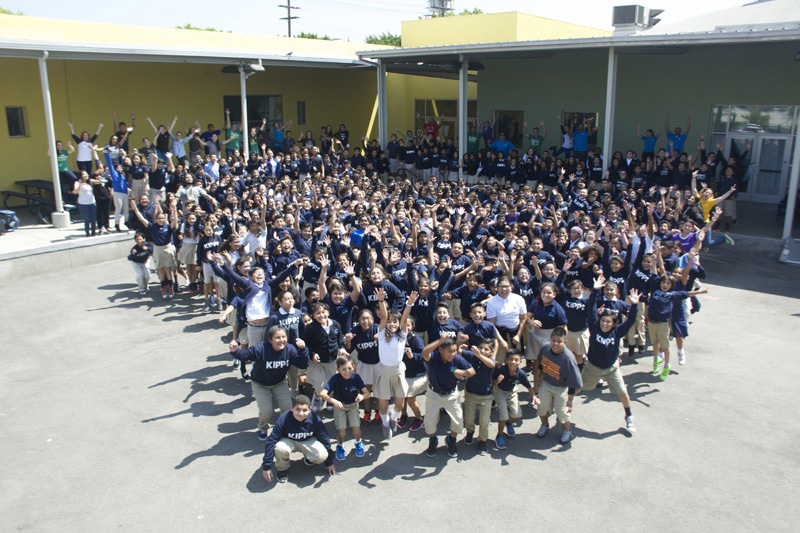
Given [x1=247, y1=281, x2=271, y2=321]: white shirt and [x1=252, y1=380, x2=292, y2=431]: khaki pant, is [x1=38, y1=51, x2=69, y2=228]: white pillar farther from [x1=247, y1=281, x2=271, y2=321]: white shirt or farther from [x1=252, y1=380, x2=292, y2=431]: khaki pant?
[x1=252, y1=380, x2=292, y2=431]: khaki pant

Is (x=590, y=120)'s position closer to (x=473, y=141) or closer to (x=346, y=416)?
(x=473, y=141)

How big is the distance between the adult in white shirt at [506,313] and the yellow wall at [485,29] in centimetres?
1807

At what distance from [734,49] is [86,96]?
55.7 ft

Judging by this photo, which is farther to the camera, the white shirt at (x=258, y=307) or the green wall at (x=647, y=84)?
the green wall at (x=647, y=84)

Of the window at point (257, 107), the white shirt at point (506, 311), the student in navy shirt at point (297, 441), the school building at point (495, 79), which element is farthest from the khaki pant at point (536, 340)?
the window at point (257, 107)

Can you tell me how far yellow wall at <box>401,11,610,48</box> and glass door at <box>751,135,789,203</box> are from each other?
9744mm

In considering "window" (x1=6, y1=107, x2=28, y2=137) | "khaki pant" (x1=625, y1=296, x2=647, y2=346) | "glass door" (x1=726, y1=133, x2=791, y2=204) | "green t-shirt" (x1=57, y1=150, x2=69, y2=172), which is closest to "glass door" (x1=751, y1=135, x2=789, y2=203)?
"glass door" (x1=726, y1=133, x2=791, y2=204)

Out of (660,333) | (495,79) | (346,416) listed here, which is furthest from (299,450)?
(495,79)

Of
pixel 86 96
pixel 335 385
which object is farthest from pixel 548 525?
pixel 86 96

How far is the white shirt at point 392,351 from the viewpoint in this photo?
6.73 metres

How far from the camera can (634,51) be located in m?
17.3

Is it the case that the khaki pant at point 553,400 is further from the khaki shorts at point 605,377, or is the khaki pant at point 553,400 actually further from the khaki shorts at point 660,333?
the khaki shorts at point 660,333

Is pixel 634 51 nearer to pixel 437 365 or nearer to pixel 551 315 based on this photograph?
pixel 551 315

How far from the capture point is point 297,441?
6105mm
